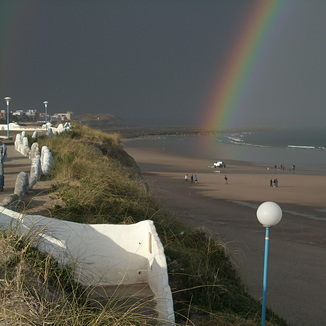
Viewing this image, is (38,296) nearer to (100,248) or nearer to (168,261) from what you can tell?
(100,248)

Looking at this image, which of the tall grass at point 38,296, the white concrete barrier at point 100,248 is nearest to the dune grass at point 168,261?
the tall grass at point 38,296

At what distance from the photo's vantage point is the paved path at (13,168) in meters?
11.3

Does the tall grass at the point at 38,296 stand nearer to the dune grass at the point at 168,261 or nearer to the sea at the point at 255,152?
the dune grass at the point at 168,261

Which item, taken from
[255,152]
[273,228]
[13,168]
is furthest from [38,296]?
[255,152]

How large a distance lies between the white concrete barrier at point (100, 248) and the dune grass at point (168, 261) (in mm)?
365

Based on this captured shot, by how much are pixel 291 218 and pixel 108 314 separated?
17.5m

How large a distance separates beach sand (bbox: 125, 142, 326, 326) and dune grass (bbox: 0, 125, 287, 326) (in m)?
0.96

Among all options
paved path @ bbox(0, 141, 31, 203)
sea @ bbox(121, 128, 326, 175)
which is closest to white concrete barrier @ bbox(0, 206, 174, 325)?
paved path @ bbox(0, 141, 31, 203)

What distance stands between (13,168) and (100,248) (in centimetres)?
999

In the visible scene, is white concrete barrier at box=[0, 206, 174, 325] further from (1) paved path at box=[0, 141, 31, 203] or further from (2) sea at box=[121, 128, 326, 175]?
(2) sea at box=[121, 128, 326, 175]

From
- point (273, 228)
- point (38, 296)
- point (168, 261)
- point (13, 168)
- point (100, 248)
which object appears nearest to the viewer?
point (38, 296)

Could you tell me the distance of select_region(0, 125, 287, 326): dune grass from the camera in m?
4.43

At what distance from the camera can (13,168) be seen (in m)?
15.4

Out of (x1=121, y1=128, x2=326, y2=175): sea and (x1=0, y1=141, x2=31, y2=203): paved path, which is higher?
(x1=0, y1=141, x2=31, y2=203): paved path
